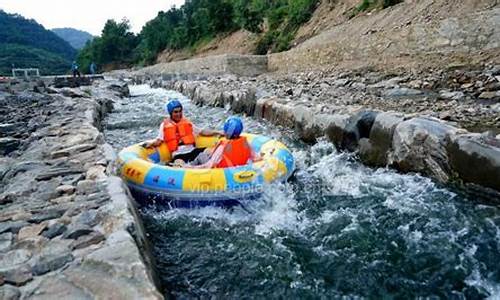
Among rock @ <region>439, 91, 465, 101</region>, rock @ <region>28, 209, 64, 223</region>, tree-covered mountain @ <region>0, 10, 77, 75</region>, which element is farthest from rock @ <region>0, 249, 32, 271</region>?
tree-covered mountain @ <region>0, 10, 77, 75</region>

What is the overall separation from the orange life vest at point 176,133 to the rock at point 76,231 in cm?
370

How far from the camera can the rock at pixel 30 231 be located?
3.16 meters

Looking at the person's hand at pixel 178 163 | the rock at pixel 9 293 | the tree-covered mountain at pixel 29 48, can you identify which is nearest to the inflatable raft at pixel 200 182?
the person's hand at pixel 178 163

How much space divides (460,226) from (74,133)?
5710mm

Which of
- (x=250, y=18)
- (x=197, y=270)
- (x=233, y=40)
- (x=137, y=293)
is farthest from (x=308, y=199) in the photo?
(x=233, y=40)

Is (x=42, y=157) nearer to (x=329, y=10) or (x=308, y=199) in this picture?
(x=308, y=199)

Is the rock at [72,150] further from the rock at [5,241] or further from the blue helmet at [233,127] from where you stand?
the rock at [5,241]

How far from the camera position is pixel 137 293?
2.34 metres

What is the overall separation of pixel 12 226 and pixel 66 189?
2.56 ft

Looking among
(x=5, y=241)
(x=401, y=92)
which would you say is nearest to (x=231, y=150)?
(x=5, y=241)

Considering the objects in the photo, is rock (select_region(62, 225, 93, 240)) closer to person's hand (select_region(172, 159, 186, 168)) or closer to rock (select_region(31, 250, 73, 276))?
rock (select_region(31, 250, 73, 276))

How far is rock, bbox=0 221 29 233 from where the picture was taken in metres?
3.28

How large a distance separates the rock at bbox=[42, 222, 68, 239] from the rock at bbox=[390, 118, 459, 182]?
14.5 feet

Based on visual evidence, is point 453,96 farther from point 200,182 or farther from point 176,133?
point 200,182
